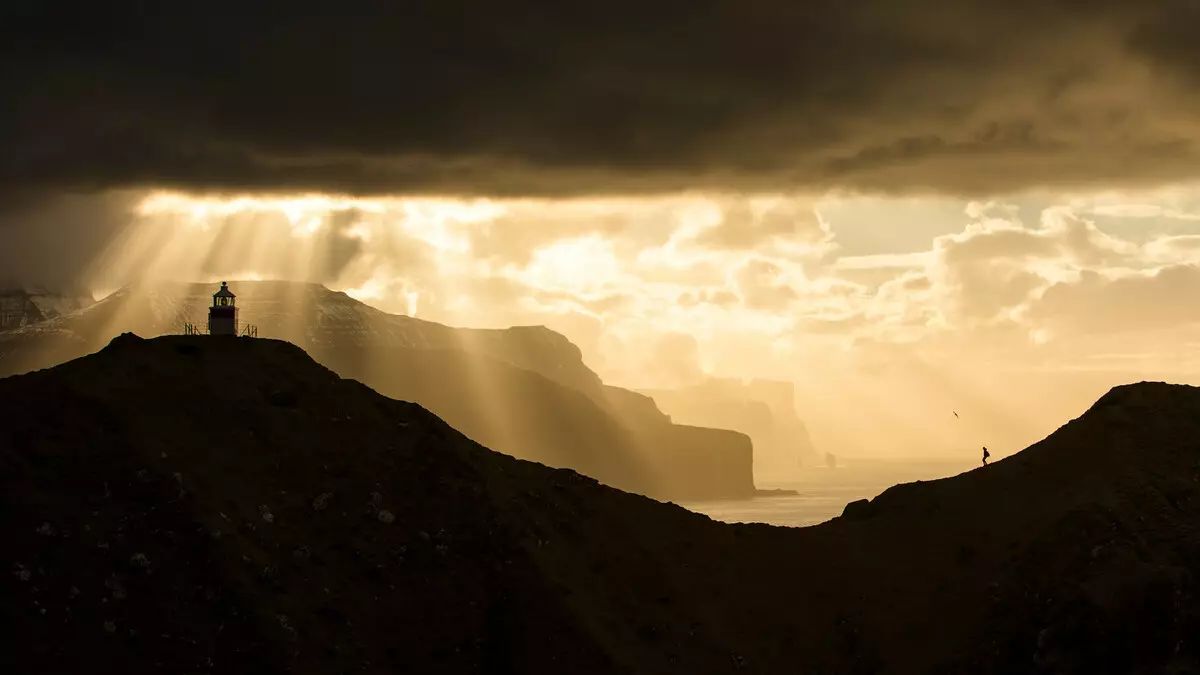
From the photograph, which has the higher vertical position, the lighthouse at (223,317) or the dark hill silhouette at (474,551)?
the lighthouse at (223,317)

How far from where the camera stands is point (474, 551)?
57312 mm

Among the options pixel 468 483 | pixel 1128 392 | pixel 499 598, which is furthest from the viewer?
pixel 1128 392

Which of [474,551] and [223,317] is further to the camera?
[223,317]

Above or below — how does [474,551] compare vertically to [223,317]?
below

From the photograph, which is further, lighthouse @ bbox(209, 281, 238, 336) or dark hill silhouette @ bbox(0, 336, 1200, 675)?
lighthouse @ bbox(209, 281, 238, 336)

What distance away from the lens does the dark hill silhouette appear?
50438 mm

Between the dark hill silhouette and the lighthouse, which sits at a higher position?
the lighthouse

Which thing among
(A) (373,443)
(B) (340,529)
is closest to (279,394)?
(A) (373,443)

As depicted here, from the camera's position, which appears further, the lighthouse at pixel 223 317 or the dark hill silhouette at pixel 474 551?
the lighthouse at pixel 223 317

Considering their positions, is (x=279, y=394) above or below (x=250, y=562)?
above

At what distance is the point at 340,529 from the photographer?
56.6m

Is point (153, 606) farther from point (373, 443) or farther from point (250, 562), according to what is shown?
point (373, 443)

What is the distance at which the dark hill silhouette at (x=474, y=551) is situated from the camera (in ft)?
165

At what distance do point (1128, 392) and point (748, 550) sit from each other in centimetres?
2203
